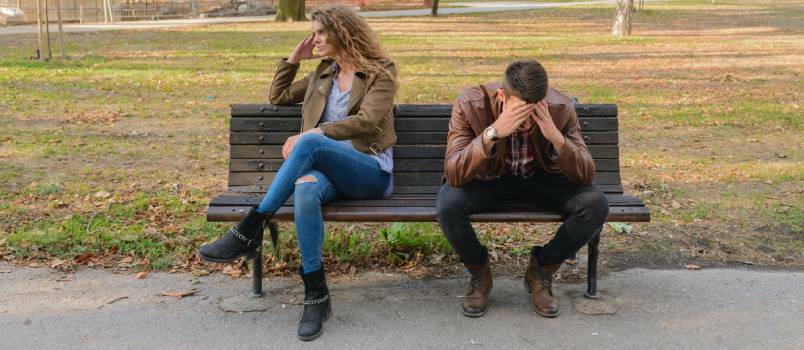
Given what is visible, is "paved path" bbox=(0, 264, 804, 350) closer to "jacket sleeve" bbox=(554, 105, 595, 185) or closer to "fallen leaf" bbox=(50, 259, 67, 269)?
"fallen leaf" bbox=(50, 259, 67, 269)

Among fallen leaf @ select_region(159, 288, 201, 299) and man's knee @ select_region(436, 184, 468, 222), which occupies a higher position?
man's knee @ select_region(436, 184, 468, 222)

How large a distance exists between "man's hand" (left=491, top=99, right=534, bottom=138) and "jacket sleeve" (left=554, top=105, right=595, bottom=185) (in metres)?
0.23

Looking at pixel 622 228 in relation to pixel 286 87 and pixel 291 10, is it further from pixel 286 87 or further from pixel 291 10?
pixel 291 10

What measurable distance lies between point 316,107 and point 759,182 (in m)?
3.61

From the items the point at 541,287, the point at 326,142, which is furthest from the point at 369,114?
the point at 541,287

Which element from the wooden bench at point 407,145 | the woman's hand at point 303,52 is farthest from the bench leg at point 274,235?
the woman's hand at point 303,52

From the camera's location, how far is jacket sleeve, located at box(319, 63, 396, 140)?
14.4 ft

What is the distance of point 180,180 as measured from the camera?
22.0ft

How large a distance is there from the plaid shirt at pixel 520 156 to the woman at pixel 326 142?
636 mm

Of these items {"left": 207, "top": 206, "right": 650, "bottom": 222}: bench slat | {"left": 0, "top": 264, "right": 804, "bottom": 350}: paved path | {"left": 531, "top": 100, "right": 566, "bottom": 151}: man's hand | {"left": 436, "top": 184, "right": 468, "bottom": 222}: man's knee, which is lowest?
{"left": 0, "top": 264, "right": 804, "bottom": 350}: paved path

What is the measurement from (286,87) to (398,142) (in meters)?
0.66

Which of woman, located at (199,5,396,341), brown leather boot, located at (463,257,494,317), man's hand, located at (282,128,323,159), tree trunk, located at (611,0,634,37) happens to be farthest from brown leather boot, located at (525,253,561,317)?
tree trunk, located at (611,0,634,37)

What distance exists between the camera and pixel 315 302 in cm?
404

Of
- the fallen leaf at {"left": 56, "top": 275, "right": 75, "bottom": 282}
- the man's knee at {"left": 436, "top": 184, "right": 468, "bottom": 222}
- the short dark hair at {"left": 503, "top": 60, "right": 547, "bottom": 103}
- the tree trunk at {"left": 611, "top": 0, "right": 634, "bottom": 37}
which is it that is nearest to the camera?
the short dark hair at {"left": 503, "top": 60, "right": 547, "bottom": 103}
